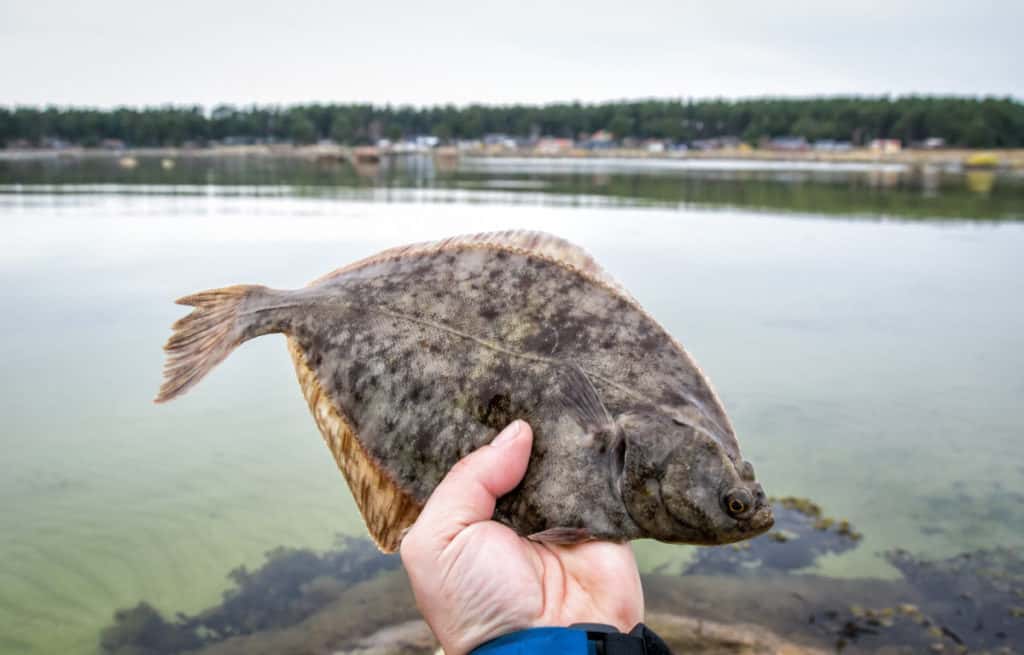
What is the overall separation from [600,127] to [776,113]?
32.9m

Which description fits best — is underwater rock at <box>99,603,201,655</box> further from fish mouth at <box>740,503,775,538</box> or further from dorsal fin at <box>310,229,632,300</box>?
fish mouth at <box>740,503,775,538</box>

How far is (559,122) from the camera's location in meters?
149

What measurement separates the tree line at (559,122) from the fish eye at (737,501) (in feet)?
412

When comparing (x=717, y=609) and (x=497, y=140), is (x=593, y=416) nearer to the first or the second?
(x=717, y=609)

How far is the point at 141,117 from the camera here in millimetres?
133375

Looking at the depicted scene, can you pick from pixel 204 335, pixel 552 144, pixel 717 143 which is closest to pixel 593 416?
pixel 204 335

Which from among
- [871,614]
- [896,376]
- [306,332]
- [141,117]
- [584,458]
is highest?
[141,117]

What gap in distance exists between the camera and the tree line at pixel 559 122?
117m

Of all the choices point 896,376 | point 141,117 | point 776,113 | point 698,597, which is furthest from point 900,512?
point 141,117

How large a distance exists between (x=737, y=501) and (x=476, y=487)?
29.0 inches

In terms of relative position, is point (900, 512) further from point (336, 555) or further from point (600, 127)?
point (600, 127)

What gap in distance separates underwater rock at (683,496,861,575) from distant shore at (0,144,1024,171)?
8785 cm

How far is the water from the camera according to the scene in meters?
6.36

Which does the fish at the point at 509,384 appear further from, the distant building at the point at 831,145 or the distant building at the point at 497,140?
the distant building at the point at 497,140
